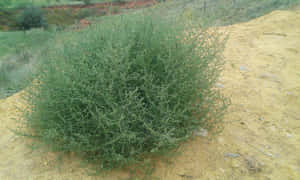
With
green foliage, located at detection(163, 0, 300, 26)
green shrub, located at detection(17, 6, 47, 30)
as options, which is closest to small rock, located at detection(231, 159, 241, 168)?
green foliage, located at detection(163, 0, 300, 26)

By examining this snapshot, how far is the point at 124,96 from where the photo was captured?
1.91 meters

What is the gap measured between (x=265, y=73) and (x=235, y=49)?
1396mm

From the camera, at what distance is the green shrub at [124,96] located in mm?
1771

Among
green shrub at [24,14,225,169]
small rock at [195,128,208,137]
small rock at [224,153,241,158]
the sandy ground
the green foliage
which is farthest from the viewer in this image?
the green foliage

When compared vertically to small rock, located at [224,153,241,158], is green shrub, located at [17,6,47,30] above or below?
above

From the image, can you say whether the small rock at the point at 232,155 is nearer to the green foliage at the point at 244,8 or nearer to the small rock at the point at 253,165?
the small rock at the point at 253,165

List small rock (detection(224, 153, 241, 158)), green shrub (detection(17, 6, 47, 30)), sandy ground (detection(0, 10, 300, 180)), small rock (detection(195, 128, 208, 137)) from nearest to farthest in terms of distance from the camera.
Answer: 1. sandy ground (detection(0, 10, 300, 180))
2. small rock (detection(224, 153, 241, 158))
3. small rock (detection(195, 128, 208, 137))
4. green shrub (detection(17, 6, 47, 30))

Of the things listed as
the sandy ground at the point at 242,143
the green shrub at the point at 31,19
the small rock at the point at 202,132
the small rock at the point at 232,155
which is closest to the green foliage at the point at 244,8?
the sandy ground at the point at 242,143

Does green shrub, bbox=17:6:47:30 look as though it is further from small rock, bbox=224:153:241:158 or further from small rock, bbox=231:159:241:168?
small rock, bbox=231:159:241:168

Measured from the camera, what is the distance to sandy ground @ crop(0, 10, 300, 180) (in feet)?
6.56

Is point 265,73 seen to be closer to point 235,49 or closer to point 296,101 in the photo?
point 296,101

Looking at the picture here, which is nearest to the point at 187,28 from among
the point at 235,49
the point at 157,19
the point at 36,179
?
the point at 157,19

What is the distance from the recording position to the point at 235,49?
509 centimetres

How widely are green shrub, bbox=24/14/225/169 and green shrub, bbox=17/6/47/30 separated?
12252 millimetres
